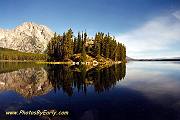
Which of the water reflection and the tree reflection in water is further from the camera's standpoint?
the tree reflection in water

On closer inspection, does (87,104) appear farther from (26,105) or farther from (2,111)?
(2,111)

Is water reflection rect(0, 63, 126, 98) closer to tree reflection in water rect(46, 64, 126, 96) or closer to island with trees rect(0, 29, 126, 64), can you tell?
tree reflection in water rect(46, 64, 126, 96)

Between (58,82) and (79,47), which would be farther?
(79,47)

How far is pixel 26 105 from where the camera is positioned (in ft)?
82.8

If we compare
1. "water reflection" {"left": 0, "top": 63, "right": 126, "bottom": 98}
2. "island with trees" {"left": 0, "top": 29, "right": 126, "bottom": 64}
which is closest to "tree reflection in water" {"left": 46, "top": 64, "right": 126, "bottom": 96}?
"water reflection" {"left": 0, "top": 63, "right": 126, "bottom": 98}

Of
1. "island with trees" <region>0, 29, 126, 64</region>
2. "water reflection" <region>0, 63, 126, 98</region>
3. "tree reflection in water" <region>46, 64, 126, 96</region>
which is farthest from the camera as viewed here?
"island with trees" <region>0, 29, 126, 64</region>

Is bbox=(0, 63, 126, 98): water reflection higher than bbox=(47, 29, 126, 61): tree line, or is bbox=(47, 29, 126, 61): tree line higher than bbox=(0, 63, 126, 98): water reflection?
bbox=(47, 29, 126, 61): tree line

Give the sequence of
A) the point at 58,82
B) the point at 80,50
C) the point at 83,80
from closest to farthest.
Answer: the point at 58,82, the point at 83,80, the point at 80,50

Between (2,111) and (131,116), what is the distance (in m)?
11.9

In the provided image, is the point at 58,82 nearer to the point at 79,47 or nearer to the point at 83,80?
the point at 83,80

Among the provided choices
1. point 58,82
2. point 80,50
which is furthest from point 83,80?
point 80,50

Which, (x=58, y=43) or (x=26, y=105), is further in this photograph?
(x=58, y=43)

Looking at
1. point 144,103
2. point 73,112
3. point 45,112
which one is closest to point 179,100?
point 144,103

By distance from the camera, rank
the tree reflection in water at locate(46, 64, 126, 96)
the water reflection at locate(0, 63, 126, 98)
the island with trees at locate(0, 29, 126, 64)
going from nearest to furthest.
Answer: the water reflection at locate(0, 63, 126, 98) → the tree reflection in water at locate(46, 64, 126, 96) → the island with trees at locate(0, 29, 126, 64)
